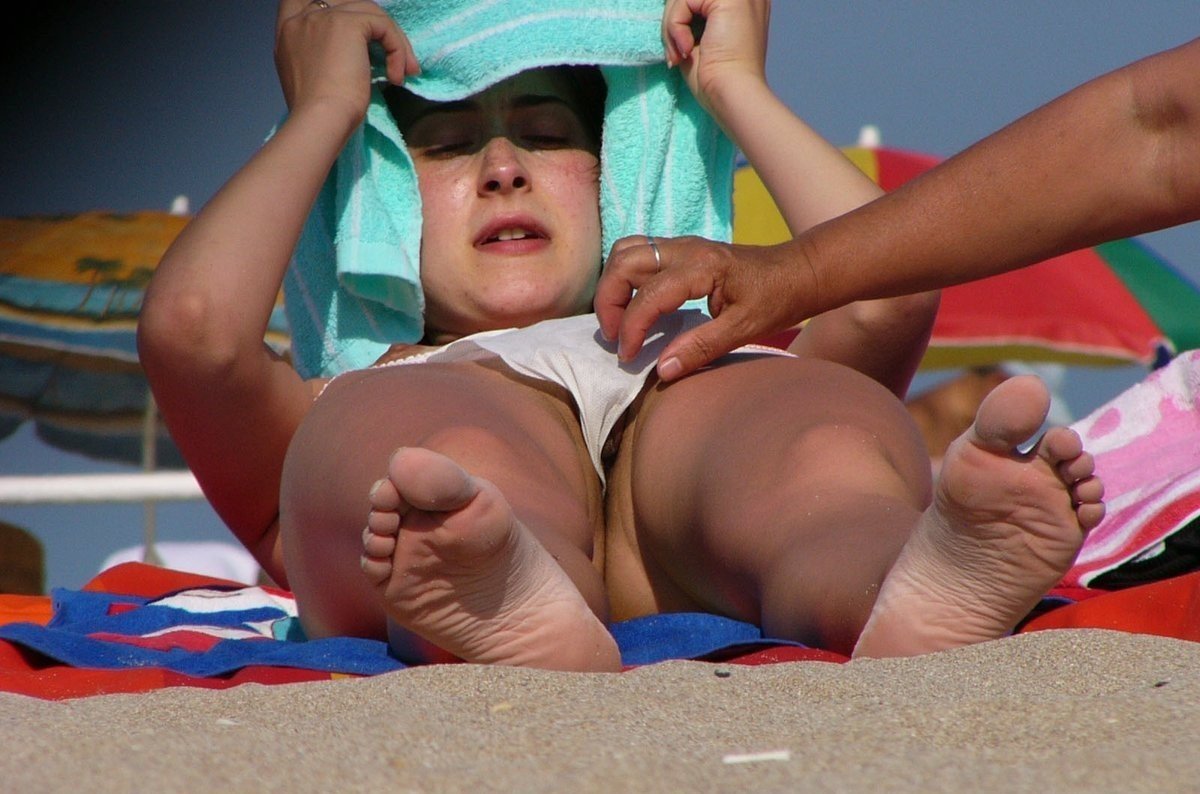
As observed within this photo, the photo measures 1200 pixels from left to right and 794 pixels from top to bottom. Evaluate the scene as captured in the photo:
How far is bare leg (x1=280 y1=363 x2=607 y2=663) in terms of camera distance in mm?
906

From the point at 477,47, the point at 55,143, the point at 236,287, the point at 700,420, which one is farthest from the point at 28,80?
the point at 700,420

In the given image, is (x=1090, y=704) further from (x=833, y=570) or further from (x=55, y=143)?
(x=55, y=143)

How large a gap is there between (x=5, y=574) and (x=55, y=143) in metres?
1.29

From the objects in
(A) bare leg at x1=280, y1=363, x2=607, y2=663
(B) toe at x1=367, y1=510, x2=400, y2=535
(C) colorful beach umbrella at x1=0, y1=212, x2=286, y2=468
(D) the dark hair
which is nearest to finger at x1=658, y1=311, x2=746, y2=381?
(A) bare leg at x1=280, y1=363, x2=607, y2=663

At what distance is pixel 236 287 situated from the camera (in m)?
1.38

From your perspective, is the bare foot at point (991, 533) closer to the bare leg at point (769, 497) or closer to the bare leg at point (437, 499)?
the bare leg at point (769, 497)

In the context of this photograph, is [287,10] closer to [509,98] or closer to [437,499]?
[509,98]

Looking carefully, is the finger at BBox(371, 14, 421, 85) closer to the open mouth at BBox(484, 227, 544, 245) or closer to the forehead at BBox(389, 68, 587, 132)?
the forehead at BBox(389, 68, 587, 132)

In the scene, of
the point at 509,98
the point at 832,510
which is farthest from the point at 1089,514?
the point at 509,98

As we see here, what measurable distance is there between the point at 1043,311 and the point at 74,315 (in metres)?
2.79

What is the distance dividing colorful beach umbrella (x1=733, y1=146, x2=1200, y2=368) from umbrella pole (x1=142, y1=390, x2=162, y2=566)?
1.76 m

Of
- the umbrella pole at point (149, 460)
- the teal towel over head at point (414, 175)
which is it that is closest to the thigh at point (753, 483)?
the teal towel over head at point (414, 175)

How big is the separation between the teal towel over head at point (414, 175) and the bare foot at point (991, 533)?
0.89 meters

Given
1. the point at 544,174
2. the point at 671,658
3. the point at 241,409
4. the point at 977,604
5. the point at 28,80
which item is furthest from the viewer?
the point at 28,80
